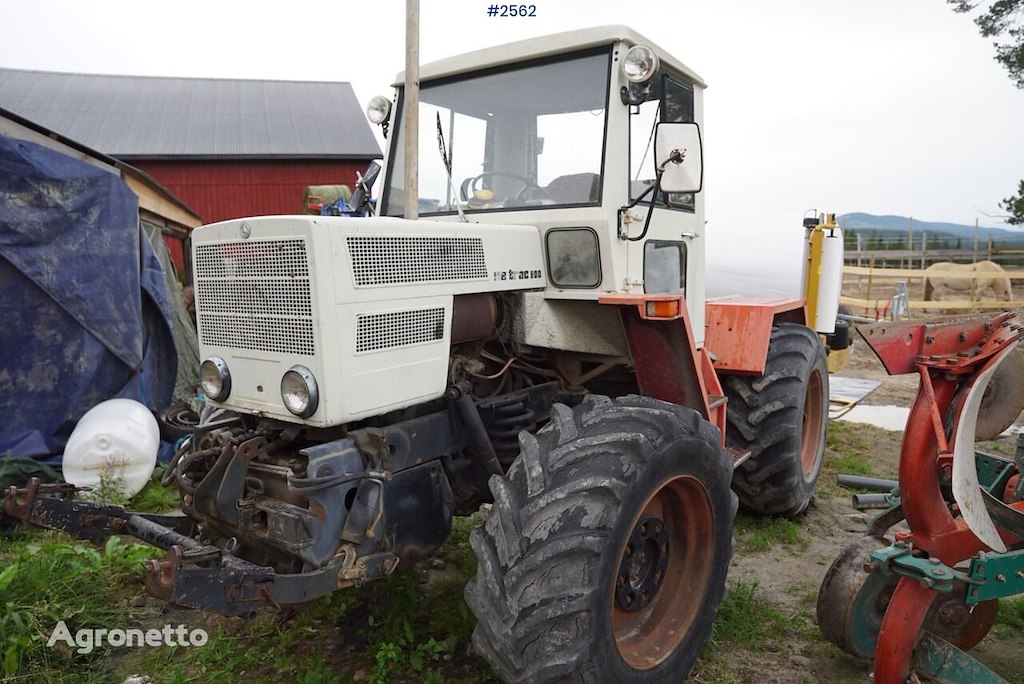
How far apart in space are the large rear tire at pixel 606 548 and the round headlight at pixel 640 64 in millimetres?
1402

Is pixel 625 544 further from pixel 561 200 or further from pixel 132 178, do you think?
pixel 132 178

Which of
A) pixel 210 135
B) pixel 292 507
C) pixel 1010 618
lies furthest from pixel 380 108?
pixel 210 135

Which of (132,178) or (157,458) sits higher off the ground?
(132,178)

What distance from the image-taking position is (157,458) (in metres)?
5.68

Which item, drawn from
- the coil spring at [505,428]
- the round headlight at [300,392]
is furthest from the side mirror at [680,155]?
the round headlight at [300,392]

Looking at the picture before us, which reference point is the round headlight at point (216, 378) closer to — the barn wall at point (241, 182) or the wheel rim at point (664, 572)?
the wheel rim at point (664, 572)

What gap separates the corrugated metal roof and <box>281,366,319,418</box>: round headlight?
701 inches

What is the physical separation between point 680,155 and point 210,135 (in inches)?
767

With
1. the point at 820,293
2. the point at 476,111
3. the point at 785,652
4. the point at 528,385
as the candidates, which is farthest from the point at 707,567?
the point at 820,293

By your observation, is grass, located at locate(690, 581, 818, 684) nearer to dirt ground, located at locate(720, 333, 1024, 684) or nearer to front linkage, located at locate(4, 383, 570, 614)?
dirt ground, located at locate(720, 333, 1024, 684)

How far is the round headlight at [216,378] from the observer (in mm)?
2811

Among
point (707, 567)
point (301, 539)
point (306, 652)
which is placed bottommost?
point (306, 652)

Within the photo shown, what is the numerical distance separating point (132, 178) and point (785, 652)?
316 inches

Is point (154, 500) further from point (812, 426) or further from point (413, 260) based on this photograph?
point (812, 426)
